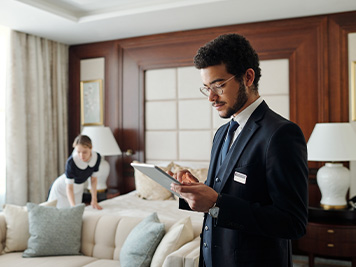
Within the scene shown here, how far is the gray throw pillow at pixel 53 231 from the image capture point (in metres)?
2.92

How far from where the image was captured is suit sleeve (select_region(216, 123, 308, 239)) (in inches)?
43.7

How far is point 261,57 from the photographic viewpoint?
4.33m

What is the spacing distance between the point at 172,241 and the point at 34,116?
313 cm

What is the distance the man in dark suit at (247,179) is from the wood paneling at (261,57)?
3032 millimetres

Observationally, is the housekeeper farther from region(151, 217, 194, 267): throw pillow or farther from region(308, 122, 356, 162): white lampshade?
region(308, 122, 356, 162): white lampshade

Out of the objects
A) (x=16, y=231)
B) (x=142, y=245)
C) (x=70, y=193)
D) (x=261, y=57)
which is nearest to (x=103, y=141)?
(x=70, y=193)

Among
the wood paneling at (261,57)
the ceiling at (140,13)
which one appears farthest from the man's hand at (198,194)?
the wood paneling at (261,57)

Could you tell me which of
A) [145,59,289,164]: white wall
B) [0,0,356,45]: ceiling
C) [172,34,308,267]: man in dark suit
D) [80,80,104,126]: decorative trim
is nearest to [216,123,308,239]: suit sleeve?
[172,34,308,267]: man in dark suit

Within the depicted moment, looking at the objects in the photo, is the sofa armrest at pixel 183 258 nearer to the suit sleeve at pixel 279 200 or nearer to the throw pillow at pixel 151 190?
the suit sleeve at pixel 279 200

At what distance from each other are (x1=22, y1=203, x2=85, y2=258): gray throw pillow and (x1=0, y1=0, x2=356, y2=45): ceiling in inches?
83.0

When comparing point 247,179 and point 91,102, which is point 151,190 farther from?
point 247,179

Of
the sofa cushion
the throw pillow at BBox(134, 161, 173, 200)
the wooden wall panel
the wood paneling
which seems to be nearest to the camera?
the sofa cushion

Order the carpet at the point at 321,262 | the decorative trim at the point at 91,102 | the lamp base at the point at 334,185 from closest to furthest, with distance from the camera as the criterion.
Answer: the lamp base at the point at 334,185 < the carpet at the point at 321,262 < the decorative trim at the point at 91,102

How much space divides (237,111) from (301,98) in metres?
3.12
